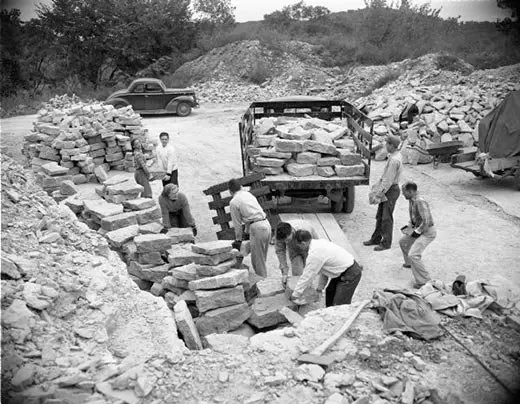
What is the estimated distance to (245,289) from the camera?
6.12 meters

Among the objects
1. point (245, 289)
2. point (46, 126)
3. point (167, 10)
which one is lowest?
point (245, 289)

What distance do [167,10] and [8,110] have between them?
514 inches

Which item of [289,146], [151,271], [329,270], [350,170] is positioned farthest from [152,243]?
[350,170]

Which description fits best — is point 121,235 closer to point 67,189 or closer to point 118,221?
point 118,221

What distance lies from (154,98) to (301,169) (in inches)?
527

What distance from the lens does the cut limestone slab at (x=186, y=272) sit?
19.8ft

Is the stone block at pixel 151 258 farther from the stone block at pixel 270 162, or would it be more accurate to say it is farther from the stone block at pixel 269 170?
the stone block at pixel 270 162

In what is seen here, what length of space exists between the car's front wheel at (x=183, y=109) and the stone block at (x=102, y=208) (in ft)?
42.5

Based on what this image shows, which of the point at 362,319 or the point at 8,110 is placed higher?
the point at 8,110

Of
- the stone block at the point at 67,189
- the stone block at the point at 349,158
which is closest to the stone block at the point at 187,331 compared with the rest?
the stone block at the point at 349,158

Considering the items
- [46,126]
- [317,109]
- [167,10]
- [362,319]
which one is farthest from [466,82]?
[167,10]

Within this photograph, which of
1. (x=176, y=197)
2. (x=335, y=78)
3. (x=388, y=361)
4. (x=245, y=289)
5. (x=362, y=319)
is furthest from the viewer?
(x=335, y=78)

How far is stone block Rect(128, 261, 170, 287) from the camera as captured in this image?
662 cm

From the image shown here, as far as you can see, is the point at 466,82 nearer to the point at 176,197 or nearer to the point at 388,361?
the point at 176,197
